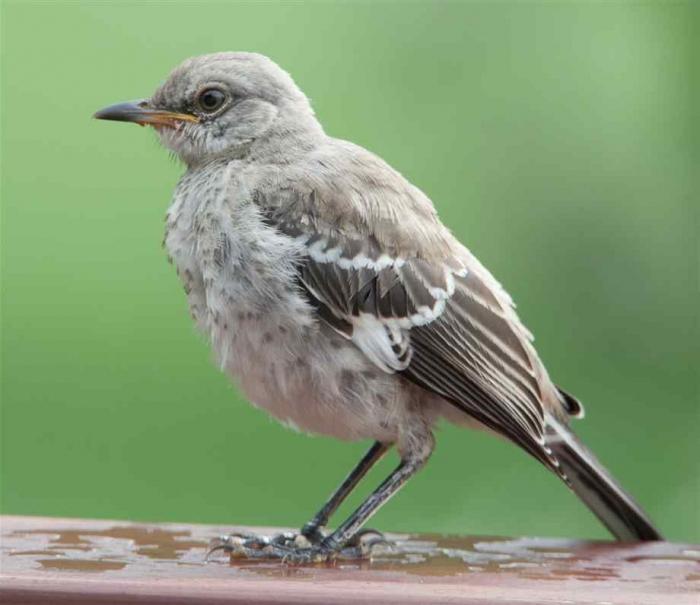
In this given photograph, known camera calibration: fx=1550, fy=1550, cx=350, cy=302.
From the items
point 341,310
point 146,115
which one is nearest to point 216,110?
point 146,115

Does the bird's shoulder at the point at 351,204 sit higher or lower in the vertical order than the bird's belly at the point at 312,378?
higher

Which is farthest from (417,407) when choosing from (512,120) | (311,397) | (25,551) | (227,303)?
(512,120)

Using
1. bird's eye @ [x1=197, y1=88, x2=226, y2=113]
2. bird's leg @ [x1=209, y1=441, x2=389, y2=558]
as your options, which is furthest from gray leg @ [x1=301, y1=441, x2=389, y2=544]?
bird's eye @ [x1=197, y1=88, x2=226, y2=113]

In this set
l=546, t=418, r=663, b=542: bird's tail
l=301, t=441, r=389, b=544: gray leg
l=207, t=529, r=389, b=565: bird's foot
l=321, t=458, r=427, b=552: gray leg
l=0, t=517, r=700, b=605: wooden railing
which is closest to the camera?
l=0, t=517, r=700, b=605: wooden railing

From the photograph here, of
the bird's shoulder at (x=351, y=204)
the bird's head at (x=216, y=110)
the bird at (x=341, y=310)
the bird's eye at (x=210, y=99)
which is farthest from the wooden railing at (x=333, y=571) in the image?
the bird's eye at (x=210, y=99)

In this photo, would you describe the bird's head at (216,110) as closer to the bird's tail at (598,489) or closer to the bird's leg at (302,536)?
the bird's leg at (302,536)

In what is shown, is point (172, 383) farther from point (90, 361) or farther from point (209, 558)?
point (209, 558)

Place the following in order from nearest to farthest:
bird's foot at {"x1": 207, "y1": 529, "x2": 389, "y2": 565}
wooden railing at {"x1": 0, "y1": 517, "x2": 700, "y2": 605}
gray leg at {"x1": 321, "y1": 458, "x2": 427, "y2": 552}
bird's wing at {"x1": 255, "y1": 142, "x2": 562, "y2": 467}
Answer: wooden railing at {"x1": 0, "y1": 517, "x2": 700, "y2": 605} → bird's foot at {"x1": 207, "y1": 529, "x2": 389, "y2": 565} → bird's wing at {"x1": 255, "y1": 142, "x2": 562, "y2": 467} → gray leg at {"x1": 321, "y1": 458, "x2": 427, "y2": 552}

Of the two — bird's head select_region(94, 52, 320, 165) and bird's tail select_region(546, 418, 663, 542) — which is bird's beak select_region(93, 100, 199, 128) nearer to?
bird's head select_region(94, 52, 320, 165)
